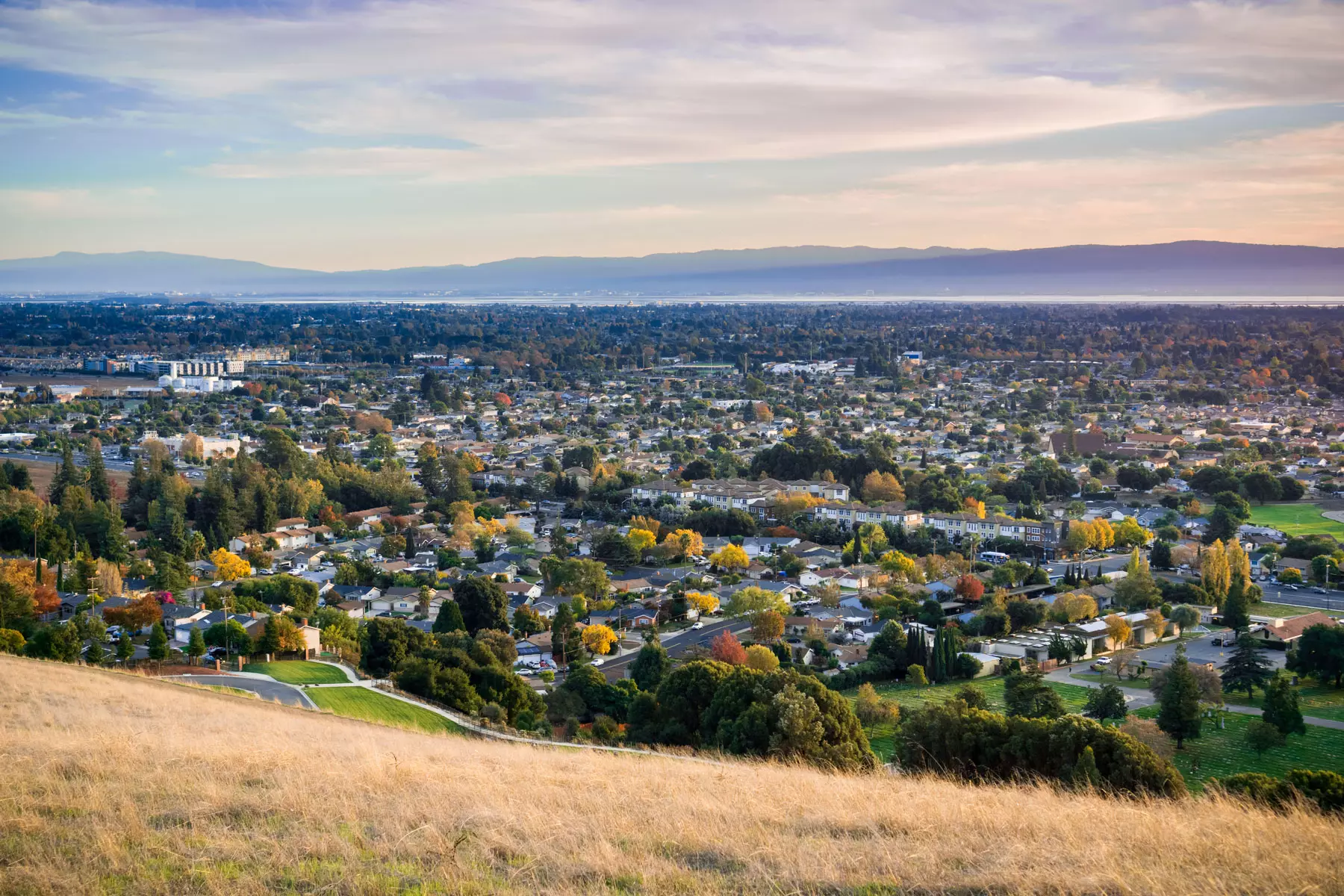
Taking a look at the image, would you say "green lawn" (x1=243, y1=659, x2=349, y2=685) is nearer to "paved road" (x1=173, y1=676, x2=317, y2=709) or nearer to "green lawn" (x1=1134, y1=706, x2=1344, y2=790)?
"paved road" (x1=173, y1=676, x2=317, y2=709)

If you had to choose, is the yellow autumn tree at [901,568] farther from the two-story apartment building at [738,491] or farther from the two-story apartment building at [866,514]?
the two-story apartment building at [738,491]

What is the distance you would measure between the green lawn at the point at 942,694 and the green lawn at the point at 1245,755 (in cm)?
158

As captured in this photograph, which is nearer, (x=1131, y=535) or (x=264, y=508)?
(x=1131, y=535)

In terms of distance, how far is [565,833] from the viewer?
4.64 meters

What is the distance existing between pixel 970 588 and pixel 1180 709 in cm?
807

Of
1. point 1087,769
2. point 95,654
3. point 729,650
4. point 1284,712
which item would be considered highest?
point 1087,769

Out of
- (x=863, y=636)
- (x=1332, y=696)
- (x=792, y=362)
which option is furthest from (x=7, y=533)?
(x=792, y=362)

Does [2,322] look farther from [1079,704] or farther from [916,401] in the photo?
[1079,704]

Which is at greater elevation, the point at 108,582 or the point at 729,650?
the point at 108,582

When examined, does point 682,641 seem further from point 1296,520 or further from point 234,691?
point 1296,520

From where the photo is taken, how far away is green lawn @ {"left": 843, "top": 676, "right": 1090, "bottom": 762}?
14.8 meters

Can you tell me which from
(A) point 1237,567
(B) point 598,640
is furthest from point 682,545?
(A) point 1237,567

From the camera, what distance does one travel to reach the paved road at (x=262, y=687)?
41.1 ft

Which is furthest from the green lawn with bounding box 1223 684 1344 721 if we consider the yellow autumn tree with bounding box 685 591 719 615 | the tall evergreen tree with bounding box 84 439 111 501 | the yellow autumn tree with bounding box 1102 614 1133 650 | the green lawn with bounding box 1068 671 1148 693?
the tall evergreen tree with bounding box 84 439 111 501
